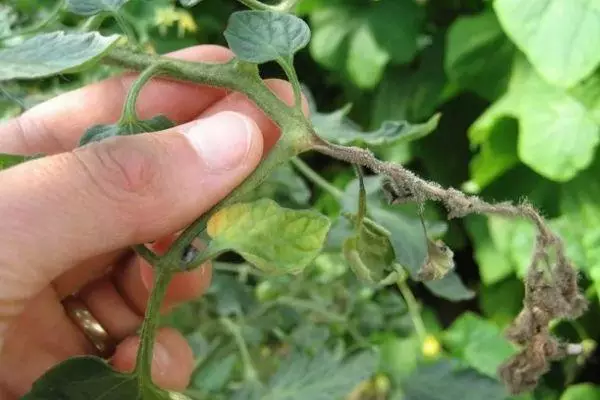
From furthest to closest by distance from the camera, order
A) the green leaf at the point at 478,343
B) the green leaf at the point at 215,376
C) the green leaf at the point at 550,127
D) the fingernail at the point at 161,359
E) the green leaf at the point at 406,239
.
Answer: the green leaf at the point at 478,343 → the green leaf at the point at 550,127 → the green leaf at the point at 215,376 → the fingernail at the point at 161,359 → the green leaf at the point at 406,239

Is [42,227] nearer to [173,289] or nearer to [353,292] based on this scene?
[173,289]

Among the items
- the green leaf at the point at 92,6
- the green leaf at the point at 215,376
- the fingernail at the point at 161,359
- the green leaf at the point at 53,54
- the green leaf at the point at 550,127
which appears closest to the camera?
the green leaf at the point at 53,54

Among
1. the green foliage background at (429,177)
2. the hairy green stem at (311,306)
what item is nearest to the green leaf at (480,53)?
the green foliage background at (429,177)

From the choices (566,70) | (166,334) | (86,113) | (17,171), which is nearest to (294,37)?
(17,171)

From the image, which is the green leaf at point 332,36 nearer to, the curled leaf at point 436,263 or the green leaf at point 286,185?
the green leaf at point 286,185

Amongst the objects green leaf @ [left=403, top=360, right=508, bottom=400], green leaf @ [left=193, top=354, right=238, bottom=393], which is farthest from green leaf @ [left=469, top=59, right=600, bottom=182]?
green leaf @ [left=193, top=354, right=238, bottom=393]
